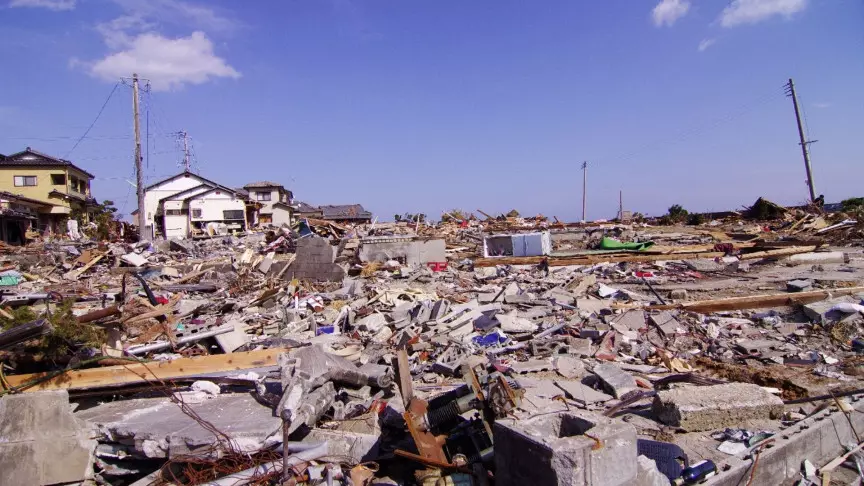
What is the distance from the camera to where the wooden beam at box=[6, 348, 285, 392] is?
4.87m

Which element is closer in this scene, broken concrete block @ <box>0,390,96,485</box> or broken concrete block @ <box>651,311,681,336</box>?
broken concrete block @ <box>0,390,96,485</box>

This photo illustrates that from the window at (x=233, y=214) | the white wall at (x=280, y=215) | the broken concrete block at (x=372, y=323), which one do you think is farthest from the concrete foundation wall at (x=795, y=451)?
the white wall at (x=280, y=215)

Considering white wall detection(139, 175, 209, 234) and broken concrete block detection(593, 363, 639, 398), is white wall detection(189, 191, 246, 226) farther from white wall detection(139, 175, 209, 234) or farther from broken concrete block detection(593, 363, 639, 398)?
broken concrete block detection(593, 363, 639, 398)

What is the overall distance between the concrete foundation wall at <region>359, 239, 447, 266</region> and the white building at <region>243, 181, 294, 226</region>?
20.6m

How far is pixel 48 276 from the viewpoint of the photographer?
16.0 meters

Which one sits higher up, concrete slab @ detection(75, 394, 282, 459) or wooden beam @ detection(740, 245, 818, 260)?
wooden beam @ detection(740, 245, 818, 260)

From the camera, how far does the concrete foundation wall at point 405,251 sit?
17.4 meters

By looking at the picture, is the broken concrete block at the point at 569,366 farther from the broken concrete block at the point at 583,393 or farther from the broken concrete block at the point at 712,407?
the broken concrete block at the point at 712,407

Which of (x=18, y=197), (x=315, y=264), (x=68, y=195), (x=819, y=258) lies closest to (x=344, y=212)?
(x=68, y=195)

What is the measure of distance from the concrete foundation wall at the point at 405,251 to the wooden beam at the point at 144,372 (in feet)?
37.2

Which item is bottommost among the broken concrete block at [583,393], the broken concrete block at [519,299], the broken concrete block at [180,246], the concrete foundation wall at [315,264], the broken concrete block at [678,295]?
the broken concrete block at [583,393]

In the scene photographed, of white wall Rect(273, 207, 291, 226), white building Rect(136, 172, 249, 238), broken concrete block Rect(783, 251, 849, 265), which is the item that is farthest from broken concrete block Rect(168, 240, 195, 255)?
broken concrete block Rect(783, 251, 849, 265)

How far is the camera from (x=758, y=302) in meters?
9.23

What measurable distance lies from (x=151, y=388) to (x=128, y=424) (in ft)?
3.00
